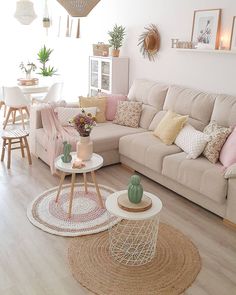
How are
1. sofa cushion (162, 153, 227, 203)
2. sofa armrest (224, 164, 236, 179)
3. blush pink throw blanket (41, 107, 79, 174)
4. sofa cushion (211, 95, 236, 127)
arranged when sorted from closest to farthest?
sofa armrest (224, 164, 236, 179) → sofa cushion (162, 153, 227, 203) → sofa cushion (211, 95, 236, 127) → blush pink throw blanket (41, 107, 79, 174)

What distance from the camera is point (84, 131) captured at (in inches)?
118

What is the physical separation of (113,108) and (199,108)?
1.31 metres

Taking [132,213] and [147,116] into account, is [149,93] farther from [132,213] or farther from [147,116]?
[132,213]

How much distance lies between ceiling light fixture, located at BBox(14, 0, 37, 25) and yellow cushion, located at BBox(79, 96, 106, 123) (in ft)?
6.70

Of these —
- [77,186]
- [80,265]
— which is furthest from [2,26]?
[80,265]

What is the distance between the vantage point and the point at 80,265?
2340mm

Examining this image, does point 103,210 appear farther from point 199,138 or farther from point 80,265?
point 199,138

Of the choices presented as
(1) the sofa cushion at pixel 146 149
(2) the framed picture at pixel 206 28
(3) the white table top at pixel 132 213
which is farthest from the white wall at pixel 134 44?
(3) the white table top at pixel 132 213

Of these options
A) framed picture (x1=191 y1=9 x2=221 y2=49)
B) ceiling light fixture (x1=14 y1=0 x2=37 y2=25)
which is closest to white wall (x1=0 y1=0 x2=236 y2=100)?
framed picture (x1=191 y1=9 x2=221 y2=49)

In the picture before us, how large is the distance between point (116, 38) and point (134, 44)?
299 millimetres

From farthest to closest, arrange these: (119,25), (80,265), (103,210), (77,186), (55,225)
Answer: (119,25)
(77,186)
(103,210)
(55,225)
(80,265)

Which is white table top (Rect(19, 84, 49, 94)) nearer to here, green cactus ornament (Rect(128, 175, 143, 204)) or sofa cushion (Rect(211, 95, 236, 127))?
sofa cushion (Rect(211, 95, 236, 127))

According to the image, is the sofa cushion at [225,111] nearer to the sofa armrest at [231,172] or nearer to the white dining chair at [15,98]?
the sofa armrest at [231,172]

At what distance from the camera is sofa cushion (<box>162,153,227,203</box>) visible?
283 cm
